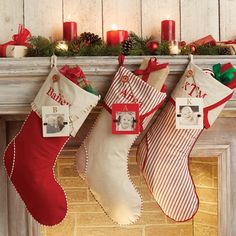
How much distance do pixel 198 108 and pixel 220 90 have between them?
106 millimetres

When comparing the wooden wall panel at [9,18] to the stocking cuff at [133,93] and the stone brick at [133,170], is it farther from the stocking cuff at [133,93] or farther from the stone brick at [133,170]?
the stone brick at [133,170]

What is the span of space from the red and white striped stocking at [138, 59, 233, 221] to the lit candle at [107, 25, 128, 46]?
29cm

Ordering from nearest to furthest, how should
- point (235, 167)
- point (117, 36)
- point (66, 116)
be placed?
point (66, 116) → point (117, 36) → point (235, 167)

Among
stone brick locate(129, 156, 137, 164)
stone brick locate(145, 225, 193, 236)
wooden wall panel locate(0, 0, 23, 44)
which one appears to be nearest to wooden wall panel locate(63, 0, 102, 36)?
wooden wall panel locate(0, 0, 23, 44)

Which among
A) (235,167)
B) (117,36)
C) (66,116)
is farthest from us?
(235,167)

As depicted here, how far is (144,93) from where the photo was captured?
1740 mm

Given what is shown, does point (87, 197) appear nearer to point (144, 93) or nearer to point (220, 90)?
point (144, 93)

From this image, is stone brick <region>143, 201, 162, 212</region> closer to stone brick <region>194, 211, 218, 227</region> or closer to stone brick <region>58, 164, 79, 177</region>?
stone brick <region>194, 211, 218, 227</region>

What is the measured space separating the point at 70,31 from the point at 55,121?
1.37ft

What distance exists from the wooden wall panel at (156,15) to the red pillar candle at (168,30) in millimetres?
124

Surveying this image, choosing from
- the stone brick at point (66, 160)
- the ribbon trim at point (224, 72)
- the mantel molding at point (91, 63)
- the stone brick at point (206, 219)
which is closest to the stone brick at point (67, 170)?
the stone brick at point (66, 160)

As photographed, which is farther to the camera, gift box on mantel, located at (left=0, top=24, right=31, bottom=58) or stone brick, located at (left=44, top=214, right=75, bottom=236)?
stone brick, located at (left=44, top=214, right=75, bottom=236)

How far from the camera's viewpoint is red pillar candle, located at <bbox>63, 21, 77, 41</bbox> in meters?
1.94

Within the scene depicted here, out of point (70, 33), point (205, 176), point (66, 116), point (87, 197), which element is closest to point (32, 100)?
point (66, 116)
